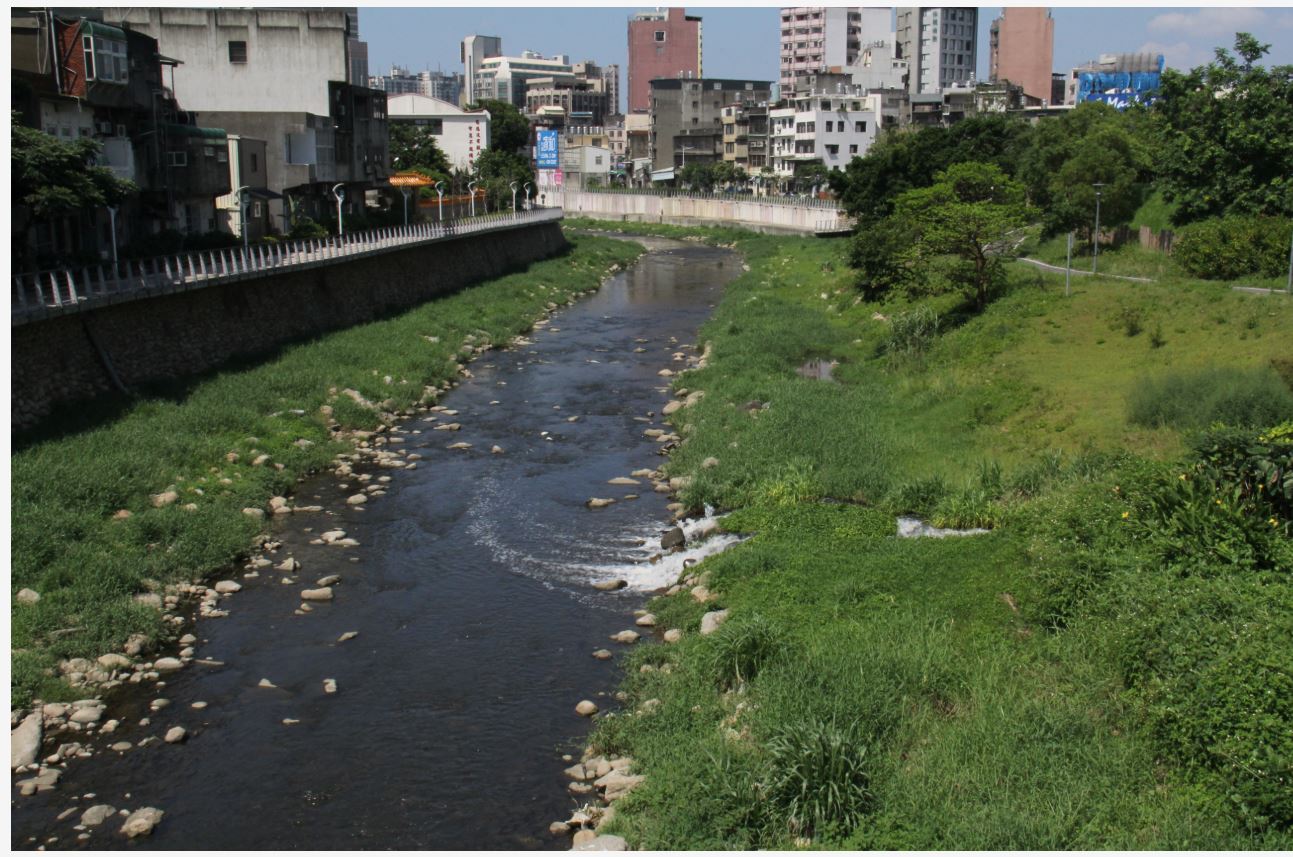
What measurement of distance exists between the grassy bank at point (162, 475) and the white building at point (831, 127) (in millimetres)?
70636

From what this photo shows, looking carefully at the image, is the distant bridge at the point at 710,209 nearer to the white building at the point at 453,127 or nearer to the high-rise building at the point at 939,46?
the white building at the point at 453,127

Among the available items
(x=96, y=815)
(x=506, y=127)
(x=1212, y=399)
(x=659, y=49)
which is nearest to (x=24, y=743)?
(x=96, y=815)

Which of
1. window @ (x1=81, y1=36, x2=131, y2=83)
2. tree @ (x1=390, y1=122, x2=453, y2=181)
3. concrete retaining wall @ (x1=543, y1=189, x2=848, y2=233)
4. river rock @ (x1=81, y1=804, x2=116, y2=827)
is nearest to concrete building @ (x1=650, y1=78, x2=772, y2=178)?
concrete retaining wall @ (x1=543, y1=189, x2=848, y2=233)

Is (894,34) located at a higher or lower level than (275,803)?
higher

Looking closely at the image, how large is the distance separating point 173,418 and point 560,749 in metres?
15.4

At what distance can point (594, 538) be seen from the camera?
2139 cm

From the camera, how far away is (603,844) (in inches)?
460

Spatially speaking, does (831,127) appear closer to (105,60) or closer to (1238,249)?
(1238,249)

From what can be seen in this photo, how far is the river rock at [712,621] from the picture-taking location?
53.6 feet

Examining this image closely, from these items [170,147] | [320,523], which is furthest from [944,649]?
[170,147]

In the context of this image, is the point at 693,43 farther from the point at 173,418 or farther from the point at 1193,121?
the point at 173,418

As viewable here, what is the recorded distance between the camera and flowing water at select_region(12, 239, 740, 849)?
12734 mm

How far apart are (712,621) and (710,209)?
279ft

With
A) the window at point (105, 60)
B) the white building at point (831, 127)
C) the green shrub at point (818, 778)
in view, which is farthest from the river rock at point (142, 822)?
A: the white building at point (831, 127)
